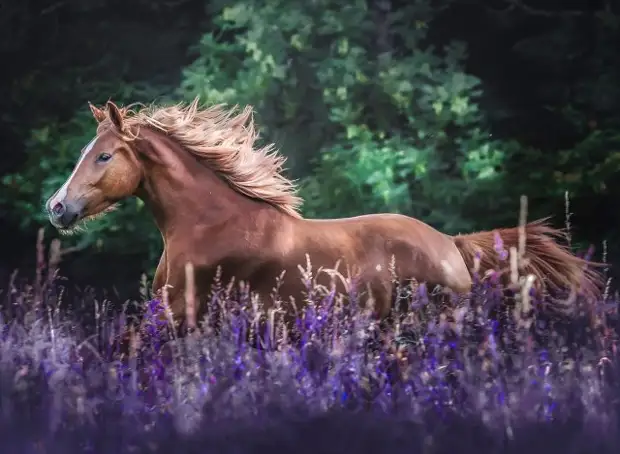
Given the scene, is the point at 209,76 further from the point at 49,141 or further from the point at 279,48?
the point at 49,141

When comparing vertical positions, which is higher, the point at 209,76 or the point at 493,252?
the point at 209,76

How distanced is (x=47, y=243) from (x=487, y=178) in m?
3.88

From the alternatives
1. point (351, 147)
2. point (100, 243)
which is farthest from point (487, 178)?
point (100, 243)

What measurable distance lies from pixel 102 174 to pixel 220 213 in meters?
0.66

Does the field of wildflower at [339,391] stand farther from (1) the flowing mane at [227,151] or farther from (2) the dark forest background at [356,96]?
(2) the dark forest background at [356,96]

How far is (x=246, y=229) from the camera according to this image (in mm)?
5258

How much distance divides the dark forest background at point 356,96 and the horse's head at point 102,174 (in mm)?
2941

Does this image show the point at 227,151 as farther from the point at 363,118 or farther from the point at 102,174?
the point at 363,118

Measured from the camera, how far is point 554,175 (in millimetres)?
8531

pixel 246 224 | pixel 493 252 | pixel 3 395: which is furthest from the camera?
pixel 493 252

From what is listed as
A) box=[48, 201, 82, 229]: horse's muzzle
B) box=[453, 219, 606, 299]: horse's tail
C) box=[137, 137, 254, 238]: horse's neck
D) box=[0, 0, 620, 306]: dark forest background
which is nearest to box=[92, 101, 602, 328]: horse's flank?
box=[137, 137, 254, 238]: horse's neck

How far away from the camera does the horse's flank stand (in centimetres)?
521

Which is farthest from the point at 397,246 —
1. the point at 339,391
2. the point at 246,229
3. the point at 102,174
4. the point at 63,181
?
the point at 63,181

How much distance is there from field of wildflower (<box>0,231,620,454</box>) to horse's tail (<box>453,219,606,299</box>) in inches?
51.0
